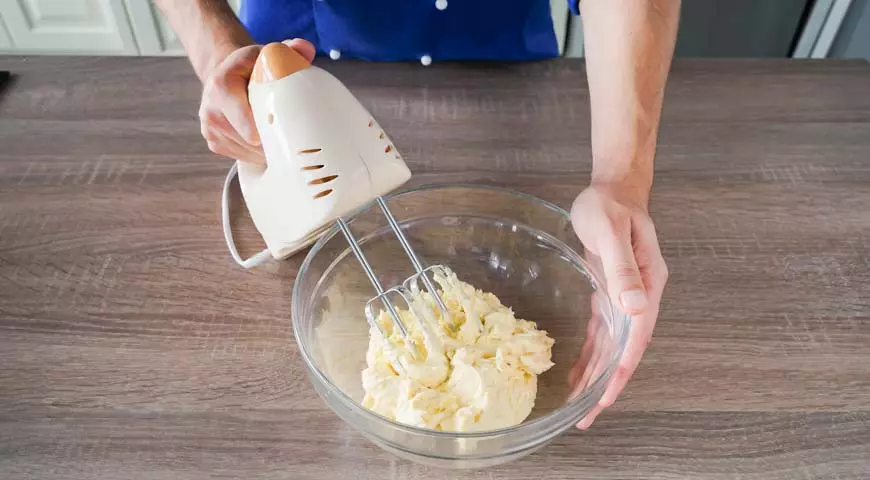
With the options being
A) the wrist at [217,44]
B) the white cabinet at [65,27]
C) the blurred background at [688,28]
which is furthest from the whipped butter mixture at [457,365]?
the white cabinet at [65,27]

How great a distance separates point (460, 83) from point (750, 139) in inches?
16.6

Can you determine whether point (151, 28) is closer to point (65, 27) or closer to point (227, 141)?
point (65, 27)

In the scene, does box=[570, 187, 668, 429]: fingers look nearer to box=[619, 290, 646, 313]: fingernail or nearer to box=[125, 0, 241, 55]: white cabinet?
box=[619, 290, 646, 313]: fingernail

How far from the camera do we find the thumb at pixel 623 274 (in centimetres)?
57

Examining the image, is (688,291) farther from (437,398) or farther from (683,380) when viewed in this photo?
(437,398)

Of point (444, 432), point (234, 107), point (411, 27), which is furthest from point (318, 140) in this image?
point (411, 27)

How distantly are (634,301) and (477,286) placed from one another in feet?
0.67

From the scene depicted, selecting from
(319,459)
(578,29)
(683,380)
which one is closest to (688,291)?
(683,380)

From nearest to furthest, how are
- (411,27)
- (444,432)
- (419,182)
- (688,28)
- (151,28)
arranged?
(444,432) < (419,182) < (411,27) < (688,28) < (151,28)

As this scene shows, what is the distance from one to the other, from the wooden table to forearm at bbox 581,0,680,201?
0.34 ft

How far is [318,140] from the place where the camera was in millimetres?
554

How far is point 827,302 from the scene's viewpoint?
2.35 feet

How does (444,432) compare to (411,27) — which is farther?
(411,27)

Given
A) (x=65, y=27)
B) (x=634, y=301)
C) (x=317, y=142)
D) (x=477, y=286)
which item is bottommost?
(x=65, y=27)
